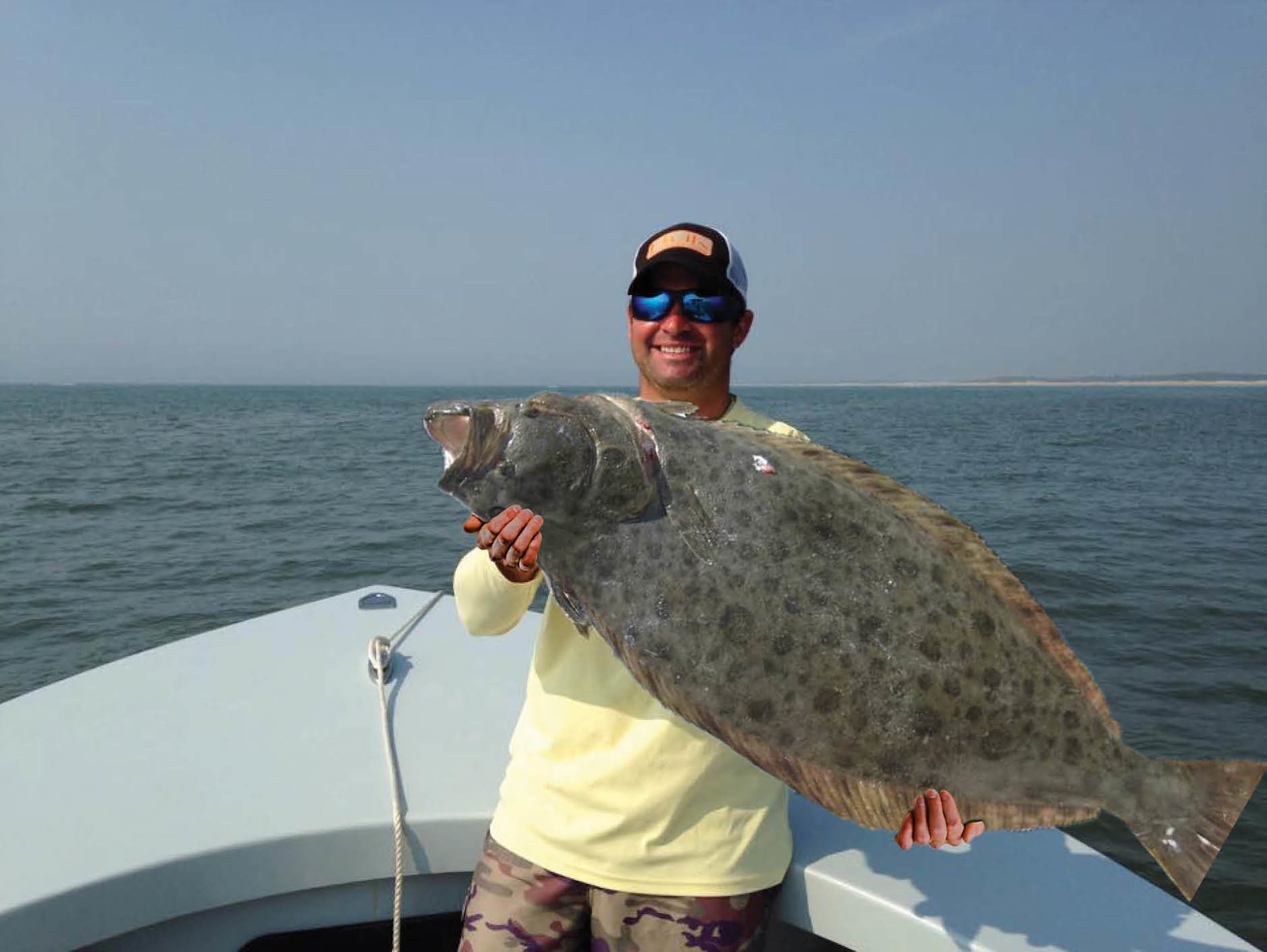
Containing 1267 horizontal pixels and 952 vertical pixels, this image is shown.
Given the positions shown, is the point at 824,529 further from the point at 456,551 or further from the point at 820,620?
the point at 456,551

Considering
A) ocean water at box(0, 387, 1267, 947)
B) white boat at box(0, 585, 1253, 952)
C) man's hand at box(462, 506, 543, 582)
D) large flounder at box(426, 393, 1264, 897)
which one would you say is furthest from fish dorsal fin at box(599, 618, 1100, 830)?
ocean water at box(0, 387, 1267, 947)

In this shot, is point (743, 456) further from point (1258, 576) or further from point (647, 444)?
point (1258, 576)

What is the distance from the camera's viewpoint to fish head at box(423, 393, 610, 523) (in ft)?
6.67

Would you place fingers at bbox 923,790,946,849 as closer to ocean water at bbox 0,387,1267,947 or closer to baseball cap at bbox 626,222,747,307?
baseball cap at bbox 626,222,747,307

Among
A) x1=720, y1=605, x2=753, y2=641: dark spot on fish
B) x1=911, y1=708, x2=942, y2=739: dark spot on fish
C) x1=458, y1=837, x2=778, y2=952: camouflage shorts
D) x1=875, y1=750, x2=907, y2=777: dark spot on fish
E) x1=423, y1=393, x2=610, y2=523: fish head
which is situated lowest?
x1=458, y1=837, x2=778, y2=952: camouflage shorts

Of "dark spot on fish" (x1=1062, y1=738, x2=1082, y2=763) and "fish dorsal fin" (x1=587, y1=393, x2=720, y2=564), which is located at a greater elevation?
"fish dorsal fin" (x1=587, y1=393, x2=720, y2=564)

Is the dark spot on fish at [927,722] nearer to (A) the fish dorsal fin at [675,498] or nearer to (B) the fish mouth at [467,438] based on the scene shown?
(A) the fish dorsal fin at [675,498]

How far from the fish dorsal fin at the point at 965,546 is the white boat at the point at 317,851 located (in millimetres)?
856

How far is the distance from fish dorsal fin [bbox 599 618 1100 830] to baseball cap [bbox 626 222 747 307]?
3.81 ft

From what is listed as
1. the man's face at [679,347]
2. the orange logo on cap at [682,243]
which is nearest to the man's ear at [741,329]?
the man's face at [679,347]

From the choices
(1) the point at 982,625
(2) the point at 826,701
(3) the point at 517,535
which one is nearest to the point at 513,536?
(3) the point at 517,535

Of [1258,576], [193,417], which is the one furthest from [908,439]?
[193,417]

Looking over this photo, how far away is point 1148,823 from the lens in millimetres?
2143

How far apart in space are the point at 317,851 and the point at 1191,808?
2.51 meters
